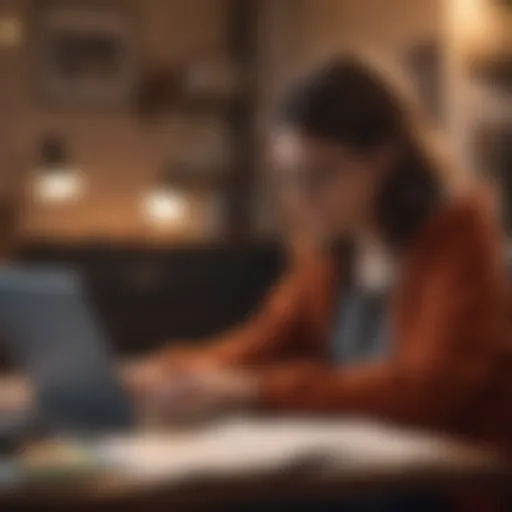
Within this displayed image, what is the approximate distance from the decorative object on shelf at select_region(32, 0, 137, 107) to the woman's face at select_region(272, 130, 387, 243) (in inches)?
7.2

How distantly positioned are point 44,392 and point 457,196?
1.37 feet

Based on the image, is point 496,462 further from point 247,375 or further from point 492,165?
point 492,165

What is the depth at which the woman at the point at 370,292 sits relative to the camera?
1034 millimetres

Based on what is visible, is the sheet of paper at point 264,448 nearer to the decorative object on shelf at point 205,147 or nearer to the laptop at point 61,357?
the laptop at point 61,357

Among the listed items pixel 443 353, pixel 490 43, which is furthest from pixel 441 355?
pixel 490 43

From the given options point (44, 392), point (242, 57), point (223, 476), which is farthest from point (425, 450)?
point (242, 57)

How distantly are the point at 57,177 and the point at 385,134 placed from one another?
33 centimetres

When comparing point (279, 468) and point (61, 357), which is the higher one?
point (61, 357)

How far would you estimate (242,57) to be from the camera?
1.22 m

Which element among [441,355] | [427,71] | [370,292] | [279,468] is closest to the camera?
[279,468]

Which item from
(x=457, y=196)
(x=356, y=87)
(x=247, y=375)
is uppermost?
(x=356, y=87)

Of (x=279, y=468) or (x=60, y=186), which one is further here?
(x=60, y=186)

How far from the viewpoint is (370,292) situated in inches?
44.3

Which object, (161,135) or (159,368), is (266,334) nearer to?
(159,368)
